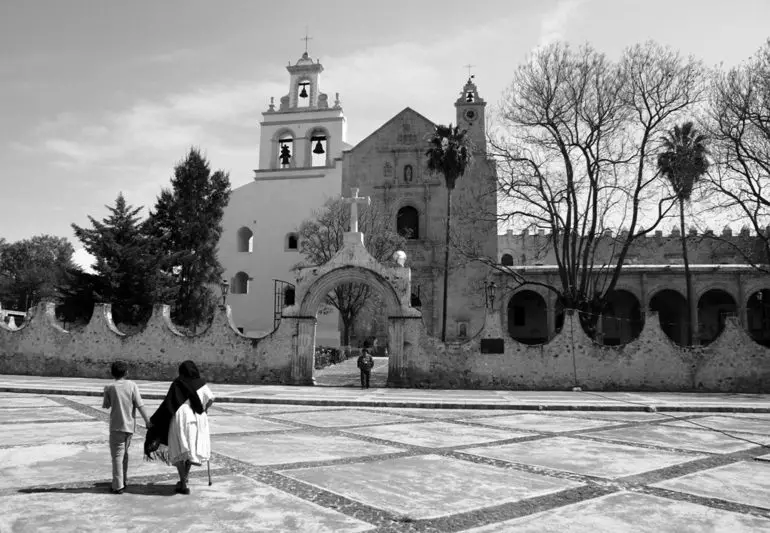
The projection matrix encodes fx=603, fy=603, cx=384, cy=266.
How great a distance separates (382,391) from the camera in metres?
18.3

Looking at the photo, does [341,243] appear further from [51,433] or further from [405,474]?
[405,474]

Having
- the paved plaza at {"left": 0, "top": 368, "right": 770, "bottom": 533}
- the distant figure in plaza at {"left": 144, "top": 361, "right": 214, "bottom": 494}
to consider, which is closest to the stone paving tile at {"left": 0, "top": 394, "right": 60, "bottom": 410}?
the paved plaza at {"left": 0, "top": 368, "right": 770, "bottom": 533}

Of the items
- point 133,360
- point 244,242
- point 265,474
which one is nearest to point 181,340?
point 133,360

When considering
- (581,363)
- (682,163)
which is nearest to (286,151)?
(682,163)

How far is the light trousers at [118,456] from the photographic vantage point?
19.8ft

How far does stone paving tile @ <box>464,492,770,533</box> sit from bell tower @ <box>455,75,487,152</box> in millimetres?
34579

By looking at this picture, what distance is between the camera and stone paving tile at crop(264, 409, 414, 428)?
11816 millimetres

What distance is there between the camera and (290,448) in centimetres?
882

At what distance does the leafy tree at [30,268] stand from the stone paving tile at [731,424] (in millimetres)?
62461

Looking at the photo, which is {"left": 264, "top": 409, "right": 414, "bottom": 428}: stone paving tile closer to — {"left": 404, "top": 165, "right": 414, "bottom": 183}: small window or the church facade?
the church facade

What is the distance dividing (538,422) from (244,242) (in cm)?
3309

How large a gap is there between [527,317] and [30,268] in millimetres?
56459

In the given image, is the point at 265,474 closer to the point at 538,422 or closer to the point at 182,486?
Result: the point at 182,486

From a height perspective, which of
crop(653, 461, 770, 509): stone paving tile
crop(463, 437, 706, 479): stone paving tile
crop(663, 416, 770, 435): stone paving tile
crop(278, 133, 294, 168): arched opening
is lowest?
crop(663, 416, 770, 435): stone paving tile
